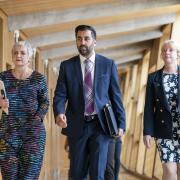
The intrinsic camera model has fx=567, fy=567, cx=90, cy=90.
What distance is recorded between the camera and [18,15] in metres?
10.3

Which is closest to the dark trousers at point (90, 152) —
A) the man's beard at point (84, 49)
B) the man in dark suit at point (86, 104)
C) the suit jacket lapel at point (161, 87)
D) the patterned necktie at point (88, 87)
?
the man in dark suit at point (86, 104)

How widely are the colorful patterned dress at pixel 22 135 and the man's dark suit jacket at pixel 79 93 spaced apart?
20 cm

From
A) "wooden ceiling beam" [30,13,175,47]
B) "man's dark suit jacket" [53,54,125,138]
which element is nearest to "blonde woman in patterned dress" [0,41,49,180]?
"man's dark suit jacket" [53,54,125,138]

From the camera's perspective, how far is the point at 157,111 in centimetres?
524

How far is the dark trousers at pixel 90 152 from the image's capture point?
471 centimetres

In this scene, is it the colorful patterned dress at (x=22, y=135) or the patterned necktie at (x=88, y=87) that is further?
the patterned necktie at (x=88, y=87)

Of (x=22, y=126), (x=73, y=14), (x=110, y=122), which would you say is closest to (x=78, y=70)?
(x=110, y=122)

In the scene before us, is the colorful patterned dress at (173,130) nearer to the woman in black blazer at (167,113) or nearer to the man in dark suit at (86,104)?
the woman in black blazer at (167,113)

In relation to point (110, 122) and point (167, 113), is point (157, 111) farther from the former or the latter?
point (110, 122)

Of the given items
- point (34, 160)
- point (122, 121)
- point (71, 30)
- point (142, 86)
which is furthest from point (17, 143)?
point (142, 86)

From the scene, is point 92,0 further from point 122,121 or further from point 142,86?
point 142,86

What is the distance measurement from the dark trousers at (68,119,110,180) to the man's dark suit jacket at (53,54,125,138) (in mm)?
57

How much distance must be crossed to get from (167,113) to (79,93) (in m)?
0.87

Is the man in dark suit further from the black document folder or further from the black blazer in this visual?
the black blazer
